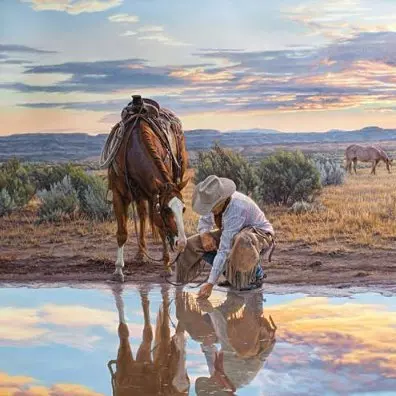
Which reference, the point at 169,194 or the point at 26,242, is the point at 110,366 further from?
the point at 26,242

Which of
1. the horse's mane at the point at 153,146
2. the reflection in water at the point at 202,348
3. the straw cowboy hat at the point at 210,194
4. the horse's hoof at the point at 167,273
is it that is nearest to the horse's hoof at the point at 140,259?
the horse's hoof at the point at 167,273

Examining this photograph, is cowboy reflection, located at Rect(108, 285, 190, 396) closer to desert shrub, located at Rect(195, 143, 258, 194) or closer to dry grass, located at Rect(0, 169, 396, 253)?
dry grass, located at Rect(0, 169, 396, 253)

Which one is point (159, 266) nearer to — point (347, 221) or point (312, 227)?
point (312, 227)

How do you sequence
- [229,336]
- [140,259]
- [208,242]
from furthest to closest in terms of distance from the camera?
1. [140,259]
2. [208,242]
3. [229,336]

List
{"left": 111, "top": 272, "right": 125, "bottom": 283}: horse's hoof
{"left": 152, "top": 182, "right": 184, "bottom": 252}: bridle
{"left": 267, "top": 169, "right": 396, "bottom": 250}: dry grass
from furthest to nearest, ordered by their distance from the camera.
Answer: {"left": 267, "top": 169, "right": 396, "bottom": 250}: dry grass < {"left": 111, "top": 272, "right": 125, "bottom": 283}: horse's hoof < {"left": 152, "top": 182, "right": 184, "bottom": 252}: bridle

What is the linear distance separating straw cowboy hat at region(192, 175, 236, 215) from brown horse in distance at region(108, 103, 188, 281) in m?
0.63

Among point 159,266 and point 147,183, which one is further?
point 159,266

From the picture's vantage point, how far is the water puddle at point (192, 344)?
588cm

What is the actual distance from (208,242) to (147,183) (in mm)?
1130

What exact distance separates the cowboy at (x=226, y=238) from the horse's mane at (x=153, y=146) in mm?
732

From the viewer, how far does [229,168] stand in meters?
14.7

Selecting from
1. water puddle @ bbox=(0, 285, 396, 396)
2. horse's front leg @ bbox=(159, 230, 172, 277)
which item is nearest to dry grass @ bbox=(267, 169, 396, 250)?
horse's front leg @ bbox=(159, 230, 172, 277)

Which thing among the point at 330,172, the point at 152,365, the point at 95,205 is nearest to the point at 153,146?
the point at 152,365

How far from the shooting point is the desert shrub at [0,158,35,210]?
15.0 meters
